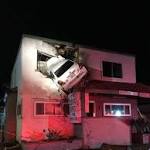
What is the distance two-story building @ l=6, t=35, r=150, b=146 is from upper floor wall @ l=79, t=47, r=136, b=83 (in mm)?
74

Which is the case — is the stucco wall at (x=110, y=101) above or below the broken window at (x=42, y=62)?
below

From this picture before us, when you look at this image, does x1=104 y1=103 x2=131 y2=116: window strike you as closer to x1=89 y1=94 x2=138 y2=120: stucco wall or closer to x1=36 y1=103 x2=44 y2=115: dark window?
x1=89 y1=94 x2=138 y2=120: stucco wall

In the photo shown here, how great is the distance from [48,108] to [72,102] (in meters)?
1.86

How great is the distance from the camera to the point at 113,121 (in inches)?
757

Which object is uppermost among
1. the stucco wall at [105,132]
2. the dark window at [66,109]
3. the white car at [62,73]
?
the white car at [62,73]

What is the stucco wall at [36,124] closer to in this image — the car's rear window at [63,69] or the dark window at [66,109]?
the dark window at [66,109]

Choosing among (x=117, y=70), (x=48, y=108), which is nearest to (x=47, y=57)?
(x=48, y=108)

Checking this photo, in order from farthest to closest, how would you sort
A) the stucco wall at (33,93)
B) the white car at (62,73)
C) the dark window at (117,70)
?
the dark window at (117,70) < the white car at (62,73) < the stucco wall at (33,93)

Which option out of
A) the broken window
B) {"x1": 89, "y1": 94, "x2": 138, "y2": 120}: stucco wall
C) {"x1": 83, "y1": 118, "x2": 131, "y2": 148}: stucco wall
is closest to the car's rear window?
the broken window

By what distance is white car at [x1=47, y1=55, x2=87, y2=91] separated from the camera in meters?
19.8

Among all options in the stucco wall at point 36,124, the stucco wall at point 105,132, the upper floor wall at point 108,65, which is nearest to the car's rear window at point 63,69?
the upper floor wall at point 108,65

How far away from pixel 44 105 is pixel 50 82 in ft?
5.19

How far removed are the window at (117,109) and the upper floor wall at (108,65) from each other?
2.20 metres

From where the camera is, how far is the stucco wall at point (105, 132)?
1811 cm
